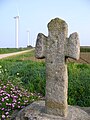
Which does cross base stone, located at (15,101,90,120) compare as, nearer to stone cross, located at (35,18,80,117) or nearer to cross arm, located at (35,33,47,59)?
stone cross, located at (35,18,80,117)

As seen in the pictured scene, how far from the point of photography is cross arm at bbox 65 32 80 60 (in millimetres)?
4461

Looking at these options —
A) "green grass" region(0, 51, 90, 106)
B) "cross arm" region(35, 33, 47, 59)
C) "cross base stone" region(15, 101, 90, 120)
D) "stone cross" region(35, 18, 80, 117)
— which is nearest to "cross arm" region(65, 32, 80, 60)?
"stone cross" region(35, 18, 80, 117)

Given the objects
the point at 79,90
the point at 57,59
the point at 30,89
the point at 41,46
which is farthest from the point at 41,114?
the point at 30,89

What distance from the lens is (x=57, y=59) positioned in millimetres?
4574

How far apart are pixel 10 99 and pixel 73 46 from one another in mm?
Result: 2227

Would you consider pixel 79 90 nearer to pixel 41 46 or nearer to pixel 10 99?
pixel 10 99

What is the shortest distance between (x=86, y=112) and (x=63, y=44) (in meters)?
1.44

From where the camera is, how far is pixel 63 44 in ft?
14.9

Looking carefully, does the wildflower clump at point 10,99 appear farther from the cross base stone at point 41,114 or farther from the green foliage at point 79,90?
the green foliage at point 79,90

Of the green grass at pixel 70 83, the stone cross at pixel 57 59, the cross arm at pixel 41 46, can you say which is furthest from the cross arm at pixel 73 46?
the green grass at pixel 70 83

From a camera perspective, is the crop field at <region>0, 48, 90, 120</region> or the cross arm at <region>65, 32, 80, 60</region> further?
the crop field at <region>0, 48, 90, 120</region>

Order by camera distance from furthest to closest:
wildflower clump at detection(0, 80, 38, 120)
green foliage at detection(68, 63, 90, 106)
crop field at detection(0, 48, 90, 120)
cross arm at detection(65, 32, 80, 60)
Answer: green foliage at detection(68, 63, 90, 106) → crop field at detection(0, 48, 90, 120) → wildflower clump at detection(0, 80, 38, 120) → cross arm at detection(65, 32, 80, 60)

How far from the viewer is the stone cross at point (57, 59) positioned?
4.52 meters

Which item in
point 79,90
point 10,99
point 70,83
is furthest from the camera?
point 70,83
